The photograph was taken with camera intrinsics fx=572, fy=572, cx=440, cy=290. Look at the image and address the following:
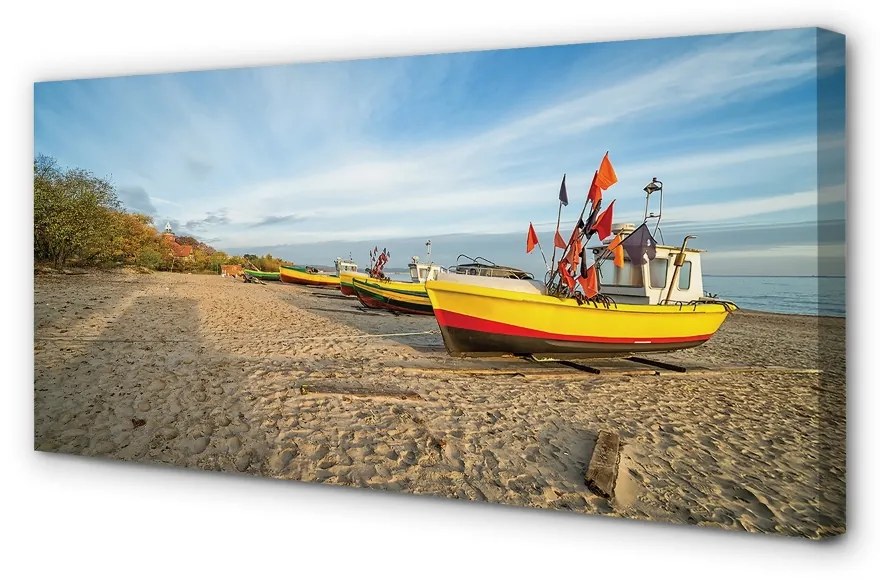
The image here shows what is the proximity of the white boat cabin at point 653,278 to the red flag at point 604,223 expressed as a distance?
0.06m

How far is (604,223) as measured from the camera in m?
3.31

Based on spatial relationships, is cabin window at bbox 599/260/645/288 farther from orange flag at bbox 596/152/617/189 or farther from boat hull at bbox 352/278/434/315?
boat hull at bbox 352/278/434/315

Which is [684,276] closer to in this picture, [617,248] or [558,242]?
[617,248]

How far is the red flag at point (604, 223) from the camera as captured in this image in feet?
10.7

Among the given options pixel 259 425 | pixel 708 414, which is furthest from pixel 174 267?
pixel 708 414

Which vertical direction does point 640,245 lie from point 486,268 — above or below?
above

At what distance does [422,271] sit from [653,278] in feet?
5.27

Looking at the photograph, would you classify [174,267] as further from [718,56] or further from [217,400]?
[718,56]

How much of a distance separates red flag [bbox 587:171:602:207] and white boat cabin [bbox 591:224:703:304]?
20 centimetres

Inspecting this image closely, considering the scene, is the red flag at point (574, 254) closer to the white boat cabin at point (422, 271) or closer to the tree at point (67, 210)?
the white boat cabin at point (422, 271)

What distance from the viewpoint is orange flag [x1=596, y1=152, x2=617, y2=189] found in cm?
323

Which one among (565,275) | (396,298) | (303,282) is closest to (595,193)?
(565,275)

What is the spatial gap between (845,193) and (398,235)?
8.09 ft

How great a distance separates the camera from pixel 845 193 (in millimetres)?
2682
